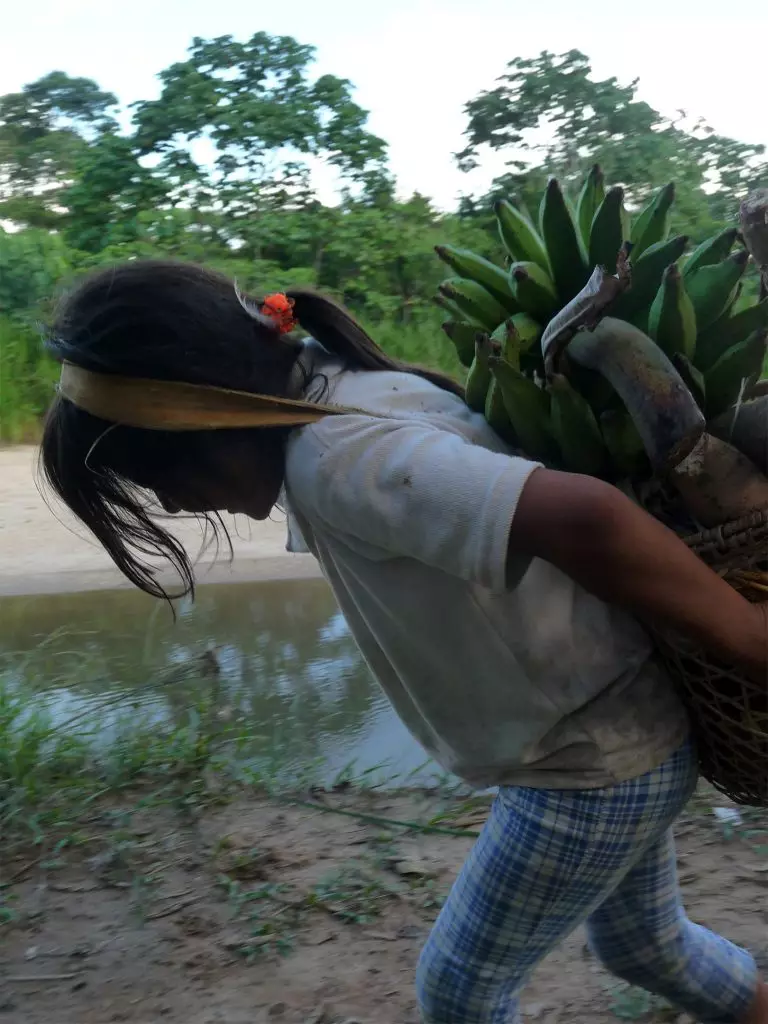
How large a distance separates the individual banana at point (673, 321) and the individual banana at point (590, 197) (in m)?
0.24

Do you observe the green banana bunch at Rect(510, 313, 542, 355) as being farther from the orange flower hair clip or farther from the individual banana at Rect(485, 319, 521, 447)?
the orange flower hair clip

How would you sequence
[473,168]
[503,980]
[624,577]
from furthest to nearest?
[473,168] → [503,980] → [624,577]

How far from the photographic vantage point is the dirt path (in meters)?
2.18

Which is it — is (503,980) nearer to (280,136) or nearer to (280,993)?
(280,993)

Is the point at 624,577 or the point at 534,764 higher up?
the point at 624,577

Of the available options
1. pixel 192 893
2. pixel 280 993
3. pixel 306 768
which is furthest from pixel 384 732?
pixel 280 993

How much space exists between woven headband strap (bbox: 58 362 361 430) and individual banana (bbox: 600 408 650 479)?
1.01 feet

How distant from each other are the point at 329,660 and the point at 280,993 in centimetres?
218

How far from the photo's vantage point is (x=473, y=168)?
830 centimetres

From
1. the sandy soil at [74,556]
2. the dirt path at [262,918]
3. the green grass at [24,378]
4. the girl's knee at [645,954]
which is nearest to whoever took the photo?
the girl's knee at [645,954]

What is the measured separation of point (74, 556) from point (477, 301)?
15.6ft

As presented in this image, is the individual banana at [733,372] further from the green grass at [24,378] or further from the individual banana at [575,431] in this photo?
the green grass at [24,378]

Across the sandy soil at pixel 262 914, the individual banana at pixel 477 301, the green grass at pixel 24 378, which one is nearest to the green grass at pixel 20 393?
the green grass at pixel 24 378

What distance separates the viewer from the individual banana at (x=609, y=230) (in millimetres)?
1312
